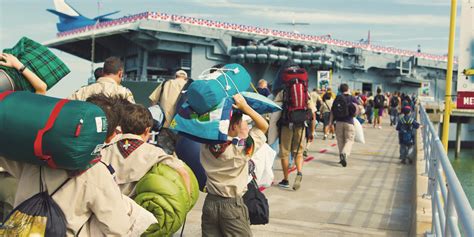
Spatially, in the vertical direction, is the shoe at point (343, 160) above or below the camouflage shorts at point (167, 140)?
below

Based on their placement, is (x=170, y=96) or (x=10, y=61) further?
(x=170, y=96)

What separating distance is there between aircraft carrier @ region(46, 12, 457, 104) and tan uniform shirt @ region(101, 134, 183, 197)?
3292 centimetres

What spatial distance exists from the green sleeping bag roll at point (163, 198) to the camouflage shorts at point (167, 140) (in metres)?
2.24

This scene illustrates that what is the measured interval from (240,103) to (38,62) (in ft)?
4.27

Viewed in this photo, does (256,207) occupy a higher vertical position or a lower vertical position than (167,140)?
lower

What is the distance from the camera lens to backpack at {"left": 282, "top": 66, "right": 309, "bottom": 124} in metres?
7.27

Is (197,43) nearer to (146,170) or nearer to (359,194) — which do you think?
(359,194)

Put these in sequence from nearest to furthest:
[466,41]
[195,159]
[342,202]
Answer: [195,159] < [466,41] < [342,202]

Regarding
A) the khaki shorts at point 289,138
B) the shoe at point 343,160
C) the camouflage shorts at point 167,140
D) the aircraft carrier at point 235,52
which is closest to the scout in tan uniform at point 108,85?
the camouflage shorts at point 167,140

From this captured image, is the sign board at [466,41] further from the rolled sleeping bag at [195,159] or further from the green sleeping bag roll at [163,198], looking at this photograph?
the green sleeping bag roll at [163,198]

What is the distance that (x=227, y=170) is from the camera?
11.6 feet

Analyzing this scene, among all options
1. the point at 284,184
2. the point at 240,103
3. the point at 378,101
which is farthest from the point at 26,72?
the point at 378,101

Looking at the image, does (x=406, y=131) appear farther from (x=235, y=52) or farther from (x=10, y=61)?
(x=235, y=52)

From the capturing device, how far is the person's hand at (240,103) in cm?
331
